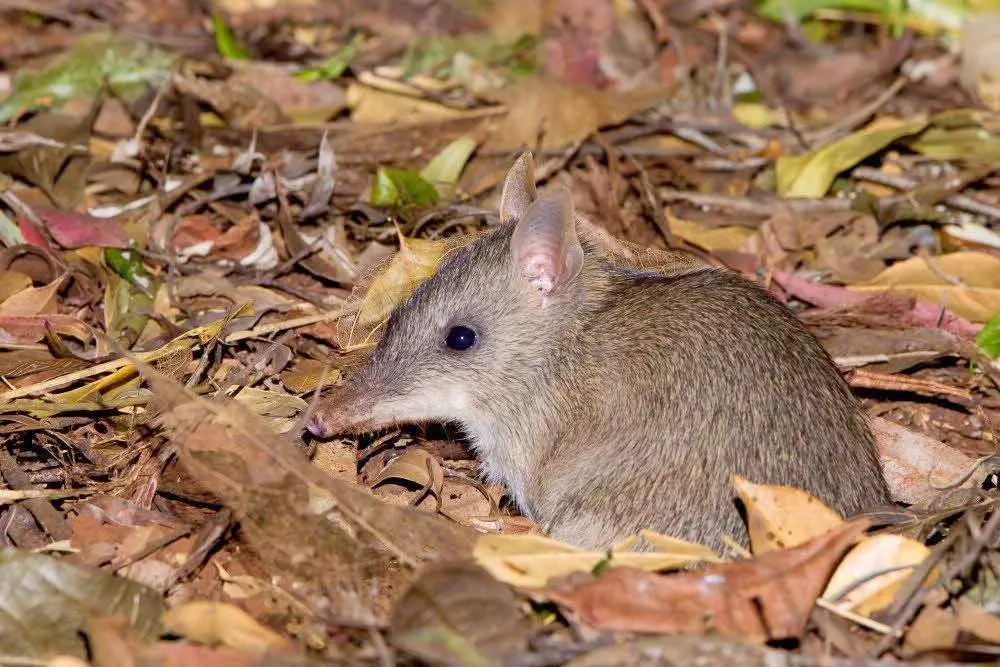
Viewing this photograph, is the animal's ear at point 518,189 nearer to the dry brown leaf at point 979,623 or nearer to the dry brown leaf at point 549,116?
the dry brown leaf at point 549,116

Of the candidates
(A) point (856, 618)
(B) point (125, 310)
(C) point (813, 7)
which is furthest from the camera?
(C) point (813, 7)

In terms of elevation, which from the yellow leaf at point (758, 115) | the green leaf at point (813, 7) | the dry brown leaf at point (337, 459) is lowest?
the dry brown leaf at point (337, 459)

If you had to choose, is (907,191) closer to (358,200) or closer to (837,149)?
(837,149)

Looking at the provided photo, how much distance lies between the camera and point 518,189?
572 cm

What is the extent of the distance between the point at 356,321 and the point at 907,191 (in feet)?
11.3

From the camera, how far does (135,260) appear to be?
20.4 feet

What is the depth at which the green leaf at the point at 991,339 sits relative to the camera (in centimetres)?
587

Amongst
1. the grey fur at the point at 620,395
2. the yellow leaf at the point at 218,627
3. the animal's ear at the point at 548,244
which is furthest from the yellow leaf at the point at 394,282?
the yellow leaf at the point at 218,627

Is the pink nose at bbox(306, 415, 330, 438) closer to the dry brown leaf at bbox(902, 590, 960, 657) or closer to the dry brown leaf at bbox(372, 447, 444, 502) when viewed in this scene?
the dry brown leaf at bbox(372, 447, 444, 502)

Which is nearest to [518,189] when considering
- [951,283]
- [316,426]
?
[316,426]

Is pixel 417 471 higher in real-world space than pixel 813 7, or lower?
lower

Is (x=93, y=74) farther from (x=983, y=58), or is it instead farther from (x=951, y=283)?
(x=983, y=58)

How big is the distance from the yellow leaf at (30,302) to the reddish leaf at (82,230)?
47 centimetres

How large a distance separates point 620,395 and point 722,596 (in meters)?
1.23
